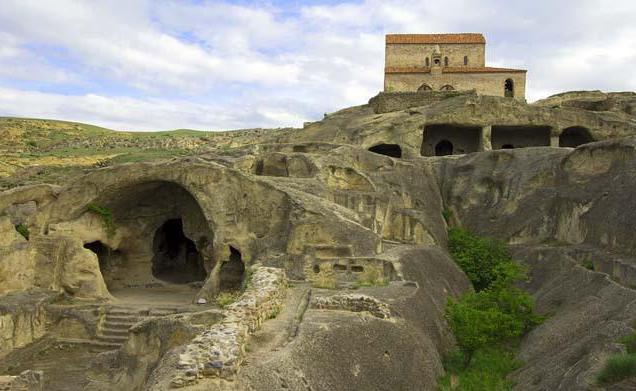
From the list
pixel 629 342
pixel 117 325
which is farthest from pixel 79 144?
pixel 629 342

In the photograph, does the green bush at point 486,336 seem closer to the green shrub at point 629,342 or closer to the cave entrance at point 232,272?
the green shrub at point 629,342

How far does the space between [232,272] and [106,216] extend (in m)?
6.08

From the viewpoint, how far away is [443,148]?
35.8 meters

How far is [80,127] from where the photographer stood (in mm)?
80625

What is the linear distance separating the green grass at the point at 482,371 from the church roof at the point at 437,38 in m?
30.8

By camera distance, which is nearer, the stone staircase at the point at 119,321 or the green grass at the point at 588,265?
the green grass at the point at 588,265

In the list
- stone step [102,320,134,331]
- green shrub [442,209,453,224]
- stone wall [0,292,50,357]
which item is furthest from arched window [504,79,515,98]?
stone wall [0,292,50,357]

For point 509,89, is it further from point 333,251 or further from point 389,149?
point 333,251

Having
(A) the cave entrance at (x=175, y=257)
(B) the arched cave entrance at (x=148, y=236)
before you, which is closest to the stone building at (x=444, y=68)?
(A) the cave entrance at (x=175, y=257)

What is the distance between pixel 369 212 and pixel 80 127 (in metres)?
68.0

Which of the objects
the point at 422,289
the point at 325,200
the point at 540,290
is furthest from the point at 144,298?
the point at 540,290

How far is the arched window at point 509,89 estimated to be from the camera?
3900 cm

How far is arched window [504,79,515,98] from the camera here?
39.0 meters

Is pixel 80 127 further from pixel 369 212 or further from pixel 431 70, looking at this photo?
pixel 369 212
